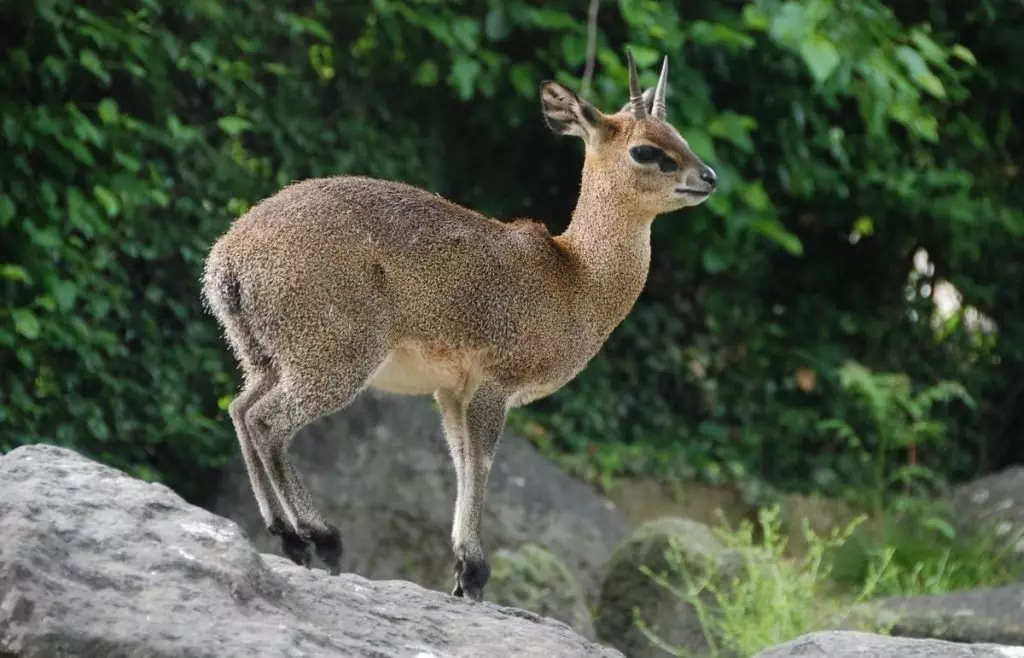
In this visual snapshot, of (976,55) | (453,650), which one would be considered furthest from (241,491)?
(976,55)

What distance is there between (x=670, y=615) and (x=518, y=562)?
792 millimetres

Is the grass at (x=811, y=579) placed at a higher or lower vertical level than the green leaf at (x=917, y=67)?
lower

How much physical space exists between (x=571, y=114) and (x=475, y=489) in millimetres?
1522

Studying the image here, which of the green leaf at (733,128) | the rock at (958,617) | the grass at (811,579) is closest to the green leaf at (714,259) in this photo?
the green leaf at (733,128)

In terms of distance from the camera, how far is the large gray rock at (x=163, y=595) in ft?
12.9

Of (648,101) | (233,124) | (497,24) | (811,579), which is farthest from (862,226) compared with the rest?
(648,101)

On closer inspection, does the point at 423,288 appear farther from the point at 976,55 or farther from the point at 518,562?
the point at 976,55

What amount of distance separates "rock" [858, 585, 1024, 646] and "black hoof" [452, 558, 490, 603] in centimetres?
219

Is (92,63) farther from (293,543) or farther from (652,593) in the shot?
(652,593)

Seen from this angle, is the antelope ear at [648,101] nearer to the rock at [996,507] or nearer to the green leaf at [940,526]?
the green leaf at [940,526]

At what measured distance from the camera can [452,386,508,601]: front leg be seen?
5.62 meters

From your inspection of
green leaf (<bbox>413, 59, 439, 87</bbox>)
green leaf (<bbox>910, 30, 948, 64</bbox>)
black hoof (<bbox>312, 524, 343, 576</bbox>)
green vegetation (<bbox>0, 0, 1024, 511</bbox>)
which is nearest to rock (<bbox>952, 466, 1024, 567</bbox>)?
green vegetation (<bbox>0, 0, 1024, 511</bbox>)

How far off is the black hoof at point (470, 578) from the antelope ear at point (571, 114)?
170 centimetres

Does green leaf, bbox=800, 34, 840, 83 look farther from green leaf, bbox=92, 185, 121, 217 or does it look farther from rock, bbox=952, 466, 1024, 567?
green leaf, bbox=92, 185, 121, 217
